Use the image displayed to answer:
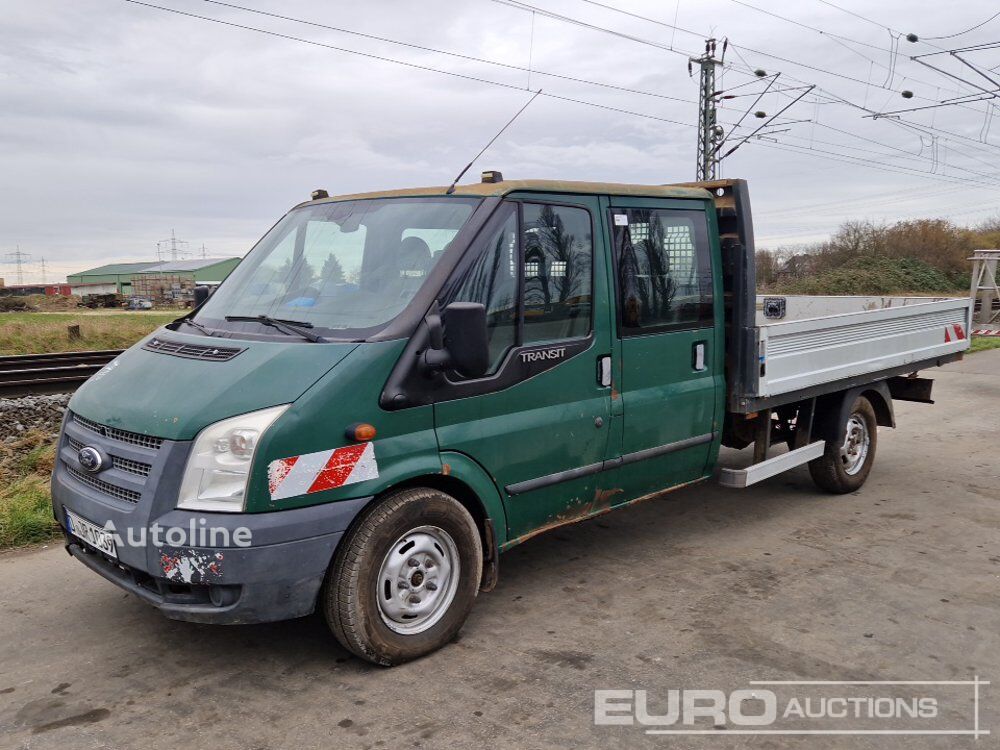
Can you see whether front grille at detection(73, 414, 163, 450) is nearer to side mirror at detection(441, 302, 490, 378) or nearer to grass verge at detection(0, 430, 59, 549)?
side mirror at detection(441, 302, 490, 378)

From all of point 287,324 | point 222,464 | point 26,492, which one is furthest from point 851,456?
point 26,492

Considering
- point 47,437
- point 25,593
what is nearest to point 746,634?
point 25,593

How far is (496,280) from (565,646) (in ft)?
5.83

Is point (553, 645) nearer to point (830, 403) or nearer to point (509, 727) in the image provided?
point (509, 727)

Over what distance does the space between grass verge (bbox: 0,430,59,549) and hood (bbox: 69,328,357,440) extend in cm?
200

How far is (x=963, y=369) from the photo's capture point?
1441 centimetres

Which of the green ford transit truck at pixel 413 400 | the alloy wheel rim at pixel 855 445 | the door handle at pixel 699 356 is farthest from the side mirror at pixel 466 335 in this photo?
the alloy wheel rim at pixel 855 445

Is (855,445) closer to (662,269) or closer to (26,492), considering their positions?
(662,269)

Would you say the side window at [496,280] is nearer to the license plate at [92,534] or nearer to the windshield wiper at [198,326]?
Result: the windshield wiper at [198,326]

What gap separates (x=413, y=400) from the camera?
11.9ft

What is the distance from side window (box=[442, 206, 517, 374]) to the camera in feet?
12.8

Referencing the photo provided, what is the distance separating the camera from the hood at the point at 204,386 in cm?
333

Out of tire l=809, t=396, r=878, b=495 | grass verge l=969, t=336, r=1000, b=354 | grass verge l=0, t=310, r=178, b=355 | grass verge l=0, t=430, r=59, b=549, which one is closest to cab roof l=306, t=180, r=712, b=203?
tire l=809, t=396, r=878, b=495

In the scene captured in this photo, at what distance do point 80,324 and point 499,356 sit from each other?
20.7 meters
